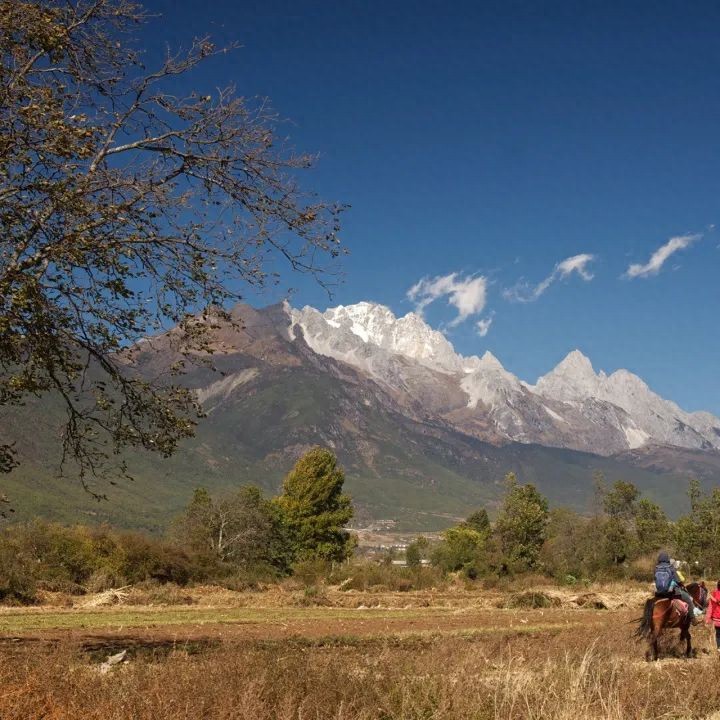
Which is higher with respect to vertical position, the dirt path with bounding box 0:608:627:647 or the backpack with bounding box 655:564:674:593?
the backpack with bounding box 655:564:674:593

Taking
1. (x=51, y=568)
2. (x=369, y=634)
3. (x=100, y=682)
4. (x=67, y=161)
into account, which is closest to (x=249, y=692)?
(x=100, y=682)

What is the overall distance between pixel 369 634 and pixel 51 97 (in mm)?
19442

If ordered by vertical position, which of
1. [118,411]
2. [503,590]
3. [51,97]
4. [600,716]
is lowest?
[503,590]

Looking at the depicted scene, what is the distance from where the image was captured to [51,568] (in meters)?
43.8

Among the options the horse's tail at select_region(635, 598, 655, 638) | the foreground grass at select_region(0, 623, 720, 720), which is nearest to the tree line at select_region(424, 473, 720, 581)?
the horse's tail at select_region(635, 598, 655, 638)

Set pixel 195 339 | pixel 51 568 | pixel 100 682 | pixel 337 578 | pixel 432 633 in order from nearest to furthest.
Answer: pixel 100 682
pixel 195 339
pixel 432 633
pixel 51 568
pixel 337 578

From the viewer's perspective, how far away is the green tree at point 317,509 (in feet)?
237

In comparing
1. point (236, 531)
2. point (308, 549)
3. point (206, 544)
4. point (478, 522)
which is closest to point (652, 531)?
point (478, 522)

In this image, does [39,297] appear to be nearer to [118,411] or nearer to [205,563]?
[118,411]

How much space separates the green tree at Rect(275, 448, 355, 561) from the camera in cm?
7231

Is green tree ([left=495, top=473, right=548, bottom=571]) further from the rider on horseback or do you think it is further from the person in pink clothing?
the rider on horseback

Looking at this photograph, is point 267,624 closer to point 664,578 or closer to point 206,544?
point 664,578

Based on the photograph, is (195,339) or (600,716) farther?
(195,339)

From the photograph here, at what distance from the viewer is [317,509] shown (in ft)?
243
